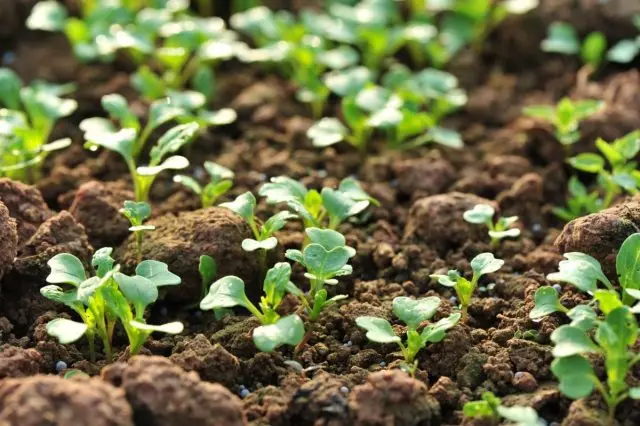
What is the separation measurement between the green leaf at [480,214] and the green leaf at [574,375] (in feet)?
2.25

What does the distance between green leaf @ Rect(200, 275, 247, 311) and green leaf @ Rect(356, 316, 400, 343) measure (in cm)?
32

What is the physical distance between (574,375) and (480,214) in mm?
768

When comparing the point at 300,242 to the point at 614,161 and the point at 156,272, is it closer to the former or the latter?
the point at 156,272

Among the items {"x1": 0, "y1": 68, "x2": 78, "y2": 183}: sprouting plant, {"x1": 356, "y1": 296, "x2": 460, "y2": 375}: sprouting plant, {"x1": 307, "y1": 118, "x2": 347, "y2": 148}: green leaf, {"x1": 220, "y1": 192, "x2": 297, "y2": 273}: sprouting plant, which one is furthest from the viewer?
{"x1": 307, "y1": 118, "x2": 347, "y2": 148}: green leaf

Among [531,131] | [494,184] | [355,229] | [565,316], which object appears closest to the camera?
[565,316]

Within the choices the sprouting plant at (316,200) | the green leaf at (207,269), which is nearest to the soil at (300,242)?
the green leaf at (207,269)

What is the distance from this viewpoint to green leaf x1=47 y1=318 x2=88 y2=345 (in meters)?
2.31

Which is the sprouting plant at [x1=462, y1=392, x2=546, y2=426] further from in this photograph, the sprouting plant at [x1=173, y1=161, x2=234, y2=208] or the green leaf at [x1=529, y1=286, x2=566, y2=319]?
the sprouting plant at [x1=173, y1=161, x2=234, y2=208]

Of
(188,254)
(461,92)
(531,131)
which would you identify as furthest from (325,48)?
(188,254)

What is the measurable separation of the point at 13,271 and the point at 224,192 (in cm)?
78

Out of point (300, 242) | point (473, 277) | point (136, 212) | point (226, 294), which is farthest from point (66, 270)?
point (473, 277)

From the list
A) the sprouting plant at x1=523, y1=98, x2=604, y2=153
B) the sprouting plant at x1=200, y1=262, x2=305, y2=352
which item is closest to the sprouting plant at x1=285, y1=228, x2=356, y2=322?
the sprouting plant at x1=200, y1=262, x2=305, y2=352

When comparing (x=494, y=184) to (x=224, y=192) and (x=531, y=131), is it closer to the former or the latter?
Result: (x=531, y=131)

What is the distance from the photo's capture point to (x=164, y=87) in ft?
12.5
